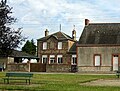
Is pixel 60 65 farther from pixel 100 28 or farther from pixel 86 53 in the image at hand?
pixel 100 28

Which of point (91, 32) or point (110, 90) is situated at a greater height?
point (91, 32)

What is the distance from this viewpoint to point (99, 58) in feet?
184

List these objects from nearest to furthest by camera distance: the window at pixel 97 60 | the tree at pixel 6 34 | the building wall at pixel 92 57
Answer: the tree at pixel 6 34 < the building wall at pixel 92 57 < the window at pixel 97 60

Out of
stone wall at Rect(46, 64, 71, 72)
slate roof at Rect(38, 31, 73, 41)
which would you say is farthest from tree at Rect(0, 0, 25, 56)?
slate roof at Rect(38, 31, 73, 41)

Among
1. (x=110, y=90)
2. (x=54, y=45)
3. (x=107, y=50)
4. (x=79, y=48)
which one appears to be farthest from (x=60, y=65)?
(x=110, y=90)

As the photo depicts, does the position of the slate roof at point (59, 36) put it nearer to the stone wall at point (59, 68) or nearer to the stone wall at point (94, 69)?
the stone wall at point (59, 68)

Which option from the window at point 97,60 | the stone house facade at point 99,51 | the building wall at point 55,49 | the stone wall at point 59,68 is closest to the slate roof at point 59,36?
the building wall at point 55,49

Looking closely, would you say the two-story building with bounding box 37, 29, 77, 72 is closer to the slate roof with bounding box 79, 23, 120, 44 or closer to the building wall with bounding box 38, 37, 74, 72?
the building wall with bounding box 38, 37, 74, 72

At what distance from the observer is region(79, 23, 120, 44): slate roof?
5666 cm

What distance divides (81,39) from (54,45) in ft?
39.3

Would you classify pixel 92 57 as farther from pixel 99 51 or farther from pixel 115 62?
pixel 115 62

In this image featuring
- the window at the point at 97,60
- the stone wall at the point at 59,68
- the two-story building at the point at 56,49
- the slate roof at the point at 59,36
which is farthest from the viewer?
the slate roof at the point at 59,36

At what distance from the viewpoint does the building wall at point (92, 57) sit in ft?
182

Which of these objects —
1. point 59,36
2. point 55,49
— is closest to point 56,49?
point 55,49
